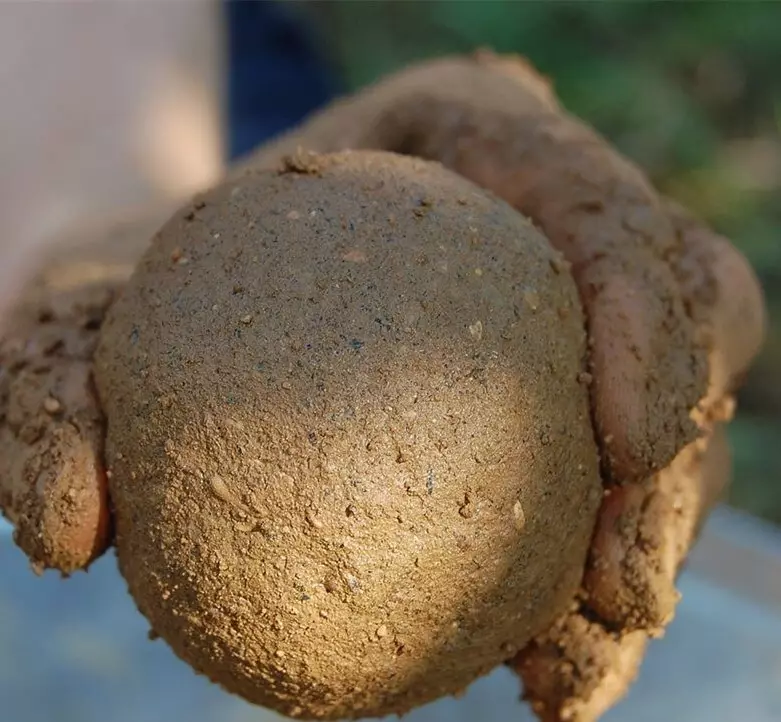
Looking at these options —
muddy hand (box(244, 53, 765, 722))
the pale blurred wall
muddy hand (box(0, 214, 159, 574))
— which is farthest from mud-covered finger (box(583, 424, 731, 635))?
the pale blurred wall

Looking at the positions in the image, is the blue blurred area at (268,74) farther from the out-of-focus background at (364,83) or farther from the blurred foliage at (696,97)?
the blurred foliage at (696,97)

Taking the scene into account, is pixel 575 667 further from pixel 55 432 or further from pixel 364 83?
pixel 364 83

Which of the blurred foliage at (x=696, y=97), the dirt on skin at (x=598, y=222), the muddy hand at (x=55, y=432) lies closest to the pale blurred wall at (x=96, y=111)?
the blurred foliage at (x=696, y=97)

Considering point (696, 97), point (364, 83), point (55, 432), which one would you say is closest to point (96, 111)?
point (364, 83)

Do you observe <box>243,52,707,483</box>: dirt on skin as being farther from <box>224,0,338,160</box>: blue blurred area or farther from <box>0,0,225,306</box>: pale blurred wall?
<box>224,0,338,160</box>: blue blurred area

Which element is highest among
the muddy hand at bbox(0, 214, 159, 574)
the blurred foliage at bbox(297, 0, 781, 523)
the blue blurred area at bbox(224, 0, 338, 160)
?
the blurred foliage at bbox(297, 0, 781, 523)

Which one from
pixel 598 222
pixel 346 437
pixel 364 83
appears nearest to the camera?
pixel 346 437

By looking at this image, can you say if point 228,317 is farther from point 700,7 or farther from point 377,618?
point 700,7

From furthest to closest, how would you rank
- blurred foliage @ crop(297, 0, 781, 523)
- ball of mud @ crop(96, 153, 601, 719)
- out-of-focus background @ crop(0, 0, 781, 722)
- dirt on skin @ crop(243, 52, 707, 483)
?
blurred foliage @ crop(297, 0, 781, 523) → out-of-focus background @ crop(0, 0, 781, 722) → dirt on skin @ crop(243, 52, 707, 483) → ball of mud @ crop(96, 153, 601, 719)
